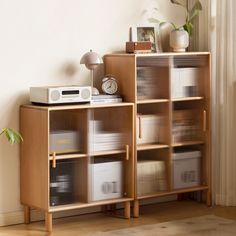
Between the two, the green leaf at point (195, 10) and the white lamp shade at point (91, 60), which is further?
the green leaf at point (195, 10)

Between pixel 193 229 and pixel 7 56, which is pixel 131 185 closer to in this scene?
pixel 193 229

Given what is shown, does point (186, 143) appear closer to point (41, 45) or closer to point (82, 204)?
point (82, 204)

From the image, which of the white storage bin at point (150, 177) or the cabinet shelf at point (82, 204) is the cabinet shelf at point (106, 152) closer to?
the white storage bin at point (150, 177)

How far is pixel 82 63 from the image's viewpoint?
5.01 metres

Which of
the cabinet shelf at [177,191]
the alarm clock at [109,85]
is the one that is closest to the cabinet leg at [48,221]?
the cabinet shelf at [177,191]

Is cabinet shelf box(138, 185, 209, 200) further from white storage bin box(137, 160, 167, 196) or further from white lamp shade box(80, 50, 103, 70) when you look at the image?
white lamp shade box(80, 50, 103, 70)

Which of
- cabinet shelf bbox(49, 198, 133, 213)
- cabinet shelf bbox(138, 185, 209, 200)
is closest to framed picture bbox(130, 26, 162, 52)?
cabinet shelf bbox(138, 185, 209, 200)

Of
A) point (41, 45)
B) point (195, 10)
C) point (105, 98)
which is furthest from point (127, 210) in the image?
point (195, 10)

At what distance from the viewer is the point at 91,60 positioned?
4969mm

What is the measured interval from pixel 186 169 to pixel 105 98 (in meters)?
0.95

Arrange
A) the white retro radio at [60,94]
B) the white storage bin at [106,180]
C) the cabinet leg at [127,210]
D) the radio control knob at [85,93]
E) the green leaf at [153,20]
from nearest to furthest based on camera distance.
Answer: the white retro radio at [60,94] < the radio control knob at [85,93] < the white storage bin at [106,180] < the cabinet leg at [127,210] < the green leaf at [153,20]

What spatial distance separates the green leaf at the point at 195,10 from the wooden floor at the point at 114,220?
60.5 inches

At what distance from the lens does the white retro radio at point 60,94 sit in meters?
4.68

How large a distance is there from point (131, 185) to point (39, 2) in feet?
4.92
